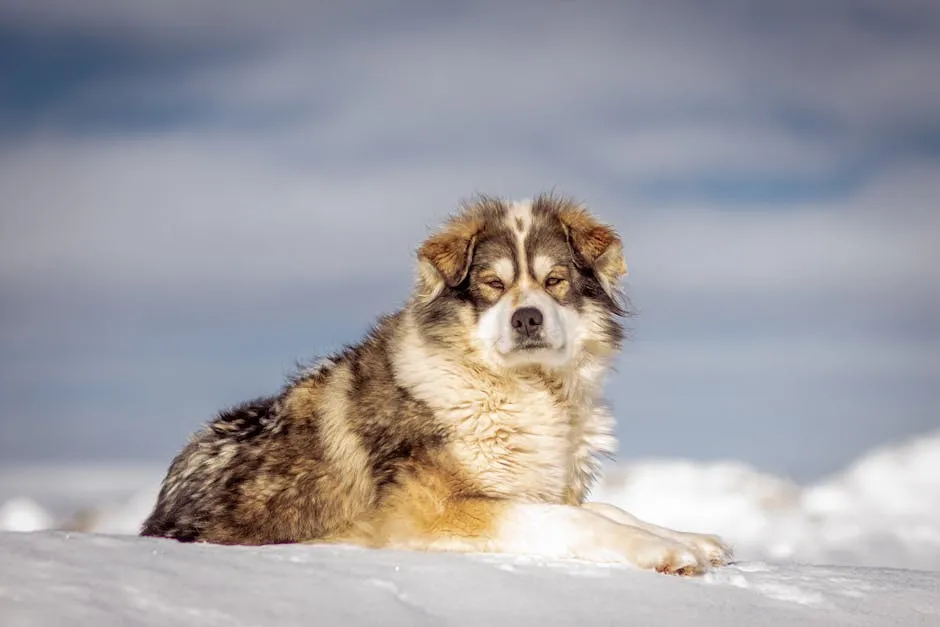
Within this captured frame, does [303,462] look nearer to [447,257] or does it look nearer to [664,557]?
[447,257]

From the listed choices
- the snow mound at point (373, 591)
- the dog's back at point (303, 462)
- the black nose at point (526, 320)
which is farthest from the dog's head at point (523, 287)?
the snow mound at point (373, 591)

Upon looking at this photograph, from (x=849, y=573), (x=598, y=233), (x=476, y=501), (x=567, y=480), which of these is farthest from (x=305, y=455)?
(x=849, y=573)

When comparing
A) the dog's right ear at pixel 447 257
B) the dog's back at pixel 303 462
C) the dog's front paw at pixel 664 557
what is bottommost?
the dog's front paw at pixel 664 557

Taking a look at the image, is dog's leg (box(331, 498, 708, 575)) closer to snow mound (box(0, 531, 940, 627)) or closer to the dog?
the dog

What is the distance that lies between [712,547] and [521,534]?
1.62 metres

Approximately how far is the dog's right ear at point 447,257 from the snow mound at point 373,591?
2.52 metres

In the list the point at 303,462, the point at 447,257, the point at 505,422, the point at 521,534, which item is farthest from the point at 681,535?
the point at 303,462

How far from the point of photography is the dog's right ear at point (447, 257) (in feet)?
32.0

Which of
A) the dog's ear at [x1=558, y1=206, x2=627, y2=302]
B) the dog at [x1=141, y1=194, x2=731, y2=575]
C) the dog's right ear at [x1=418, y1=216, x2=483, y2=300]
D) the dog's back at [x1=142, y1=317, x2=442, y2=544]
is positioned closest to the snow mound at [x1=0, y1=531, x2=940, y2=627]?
the dog at [x1=141, y1=194, x2=731, y2=575]

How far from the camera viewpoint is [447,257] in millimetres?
9867

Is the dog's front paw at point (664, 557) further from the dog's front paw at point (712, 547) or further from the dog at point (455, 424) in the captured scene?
the dog's front paw at point (712, 547)

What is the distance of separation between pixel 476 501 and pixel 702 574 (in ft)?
5.76

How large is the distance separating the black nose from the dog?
1cm

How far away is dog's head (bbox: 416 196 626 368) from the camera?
30.7ft
